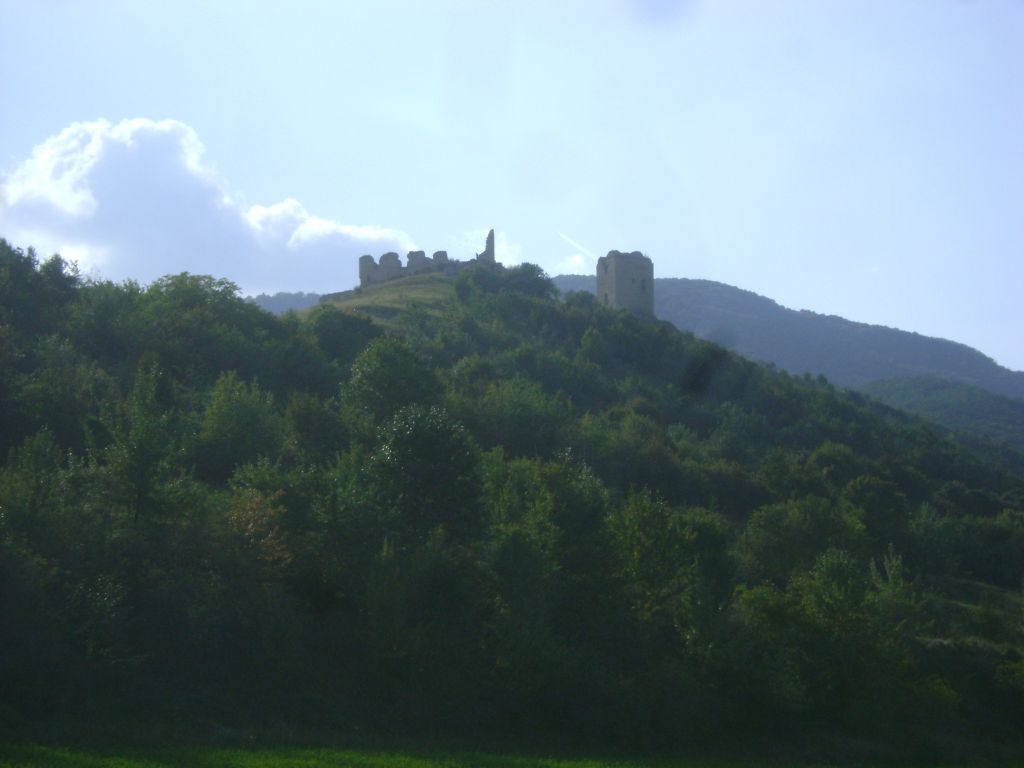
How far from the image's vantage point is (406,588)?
20172mm

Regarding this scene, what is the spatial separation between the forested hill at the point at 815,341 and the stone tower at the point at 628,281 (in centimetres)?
3777

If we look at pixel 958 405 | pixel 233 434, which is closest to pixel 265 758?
pixel 233 434

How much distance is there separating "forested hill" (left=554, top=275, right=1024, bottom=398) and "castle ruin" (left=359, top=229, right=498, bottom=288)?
1514 inches

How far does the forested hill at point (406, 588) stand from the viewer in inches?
715

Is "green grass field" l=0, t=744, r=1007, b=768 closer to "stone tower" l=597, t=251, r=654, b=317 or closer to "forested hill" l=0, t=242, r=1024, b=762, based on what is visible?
"forested hill" l=0, t=242, r=1024, b=762

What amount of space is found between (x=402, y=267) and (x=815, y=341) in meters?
71.8

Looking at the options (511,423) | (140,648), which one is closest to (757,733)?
(140,648)

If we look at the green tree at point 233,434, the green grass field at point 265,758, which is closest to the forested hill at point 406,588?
the green tree at point 233,434

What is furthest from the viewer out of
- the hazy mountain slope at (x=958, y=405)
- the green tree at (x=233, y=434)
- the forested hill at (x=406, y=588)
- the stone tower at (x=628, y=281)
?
the hazy mountain slope at (x=958, y=405)

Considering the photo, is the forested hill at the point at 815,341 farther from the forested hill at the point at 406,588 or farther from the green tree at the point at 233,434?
the green tree at the point at 233,434

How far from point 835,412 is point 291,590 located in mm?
55196

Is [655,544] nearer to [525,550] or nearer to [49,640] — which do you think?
[525,550]

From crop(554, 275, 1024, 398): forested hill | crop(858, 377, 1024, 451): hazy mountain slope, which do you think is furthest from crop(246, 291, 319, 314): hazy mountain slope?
crop(858, 377, 1024, 451): hazy mountain slope

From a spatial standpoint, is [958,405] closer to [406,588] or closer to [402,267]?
[402,267]
